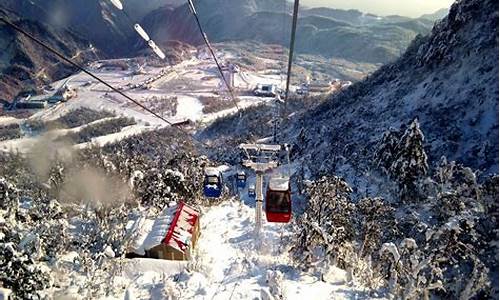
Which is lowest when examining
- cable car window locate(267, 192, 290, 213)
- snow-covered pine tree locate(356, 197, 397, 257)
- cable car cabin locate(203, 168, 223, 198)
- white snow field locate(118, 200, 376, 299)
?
snow-covered pine tree locate(356, 197, 397, 257)

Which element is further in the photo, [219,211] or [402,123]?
[402,123]

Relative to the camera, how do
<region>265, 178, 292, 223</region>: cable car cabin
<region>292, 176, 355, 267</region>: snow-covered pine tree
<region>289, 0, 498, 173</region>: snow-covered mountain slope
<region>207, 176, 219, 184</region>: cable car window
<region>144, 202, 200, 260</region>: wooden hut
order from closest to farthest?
<region>292, 176, 355, 267</region>: snow-covered pine tree
<region>265, 178, 292, 223</region>: cable car cabin
<region>144, 202, 200, 260</region>: wooden hut
<region>207, 176, 219, 184</region>: cable car window
<region>289, 0, 498, 173</region>: snow-covered mountain slope

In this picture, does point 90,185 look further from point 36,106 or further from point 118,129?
point 36,106

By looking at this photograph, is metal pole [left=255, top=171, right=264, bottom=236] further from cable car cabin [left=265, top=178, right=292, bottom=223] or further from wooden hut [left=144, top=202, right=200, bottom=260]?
wooden hut [left=144, top=202, right=200, bottom=260]

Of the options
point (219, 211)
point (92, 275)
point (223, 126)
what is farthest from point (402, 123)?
point (223, 126)

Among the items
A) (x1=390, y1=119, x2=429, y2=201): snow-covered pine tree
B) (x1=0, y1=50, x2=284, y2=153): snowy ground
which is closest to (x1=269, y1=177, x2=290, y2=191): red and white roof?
(x1=390, y1=119, x2=429, y2=201): snow-covered pine tree

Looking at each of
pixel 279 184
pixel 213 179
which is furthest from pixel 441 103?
pixel 279 184

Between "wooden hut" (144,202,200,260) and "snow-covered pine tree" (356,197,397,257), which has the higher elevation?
"wooden hut" (144,202,200,260)
